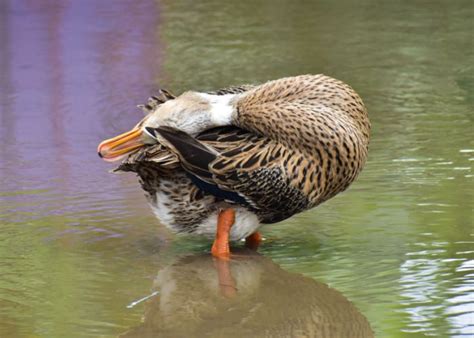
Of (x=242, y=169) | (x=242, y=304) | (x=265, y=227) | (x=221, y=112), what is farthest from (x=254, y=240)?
(x=242, y=304)

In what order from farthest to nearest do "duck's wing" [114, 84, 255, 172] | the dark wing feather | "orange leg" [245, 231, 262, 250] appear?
"orange leg" [245, 231, 262, 250] → "duck's wing" [114, 84, 255, 172] → the dark wing feather

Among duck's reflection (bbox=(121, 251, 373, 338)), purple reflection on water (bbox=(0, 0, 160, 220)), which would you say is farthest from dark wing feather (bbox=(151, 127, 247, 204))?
purple reflection on water (bbox=(0, 0, 160, 220))

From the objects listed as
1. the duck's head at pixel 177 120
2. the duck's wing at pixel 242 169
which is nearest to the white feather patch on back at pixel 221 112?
the duck's head at pixel 177 120

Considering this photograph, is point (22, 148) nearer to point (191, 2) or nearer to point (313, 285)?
point (313, 285)

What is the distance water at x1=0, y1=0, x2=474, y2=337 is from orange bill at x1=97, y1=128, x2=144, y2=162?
1.94ft

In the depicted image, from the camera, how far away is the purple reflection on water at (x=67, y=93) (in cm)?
882

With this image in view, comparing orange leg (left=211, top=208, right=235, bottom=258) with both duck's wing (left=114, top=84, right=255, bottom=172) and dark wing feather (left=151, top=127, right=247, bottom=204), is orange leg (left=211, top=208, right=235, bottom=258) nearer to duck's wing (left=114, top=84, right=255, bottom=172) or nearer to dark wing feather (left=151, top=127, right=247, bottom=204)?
dark wing feather (left=151, top=127, right=247, bottom=204)

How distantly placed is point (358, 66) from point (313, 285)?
18.4 feet

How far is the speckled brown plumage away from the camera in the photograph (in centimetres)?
706

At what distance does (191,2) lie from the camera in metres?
15.4

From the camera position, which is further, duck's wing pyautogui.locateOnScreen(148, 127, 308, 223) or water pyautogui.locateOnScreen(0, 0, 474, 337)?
duck's wing pyautogui.locateOnScreen(148, 127, 308, 223)

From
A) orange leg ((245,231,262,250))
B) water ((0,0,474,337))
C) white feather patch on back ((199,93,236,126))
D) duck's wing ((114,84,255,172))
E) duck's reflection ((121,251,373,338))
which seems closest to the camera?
duck's reflection ((121,251,373,338))

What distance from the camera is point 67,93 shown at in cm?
1173

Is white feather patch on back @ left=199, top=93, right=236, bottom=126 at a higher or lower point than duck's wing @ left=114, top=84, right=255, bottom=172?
higher
